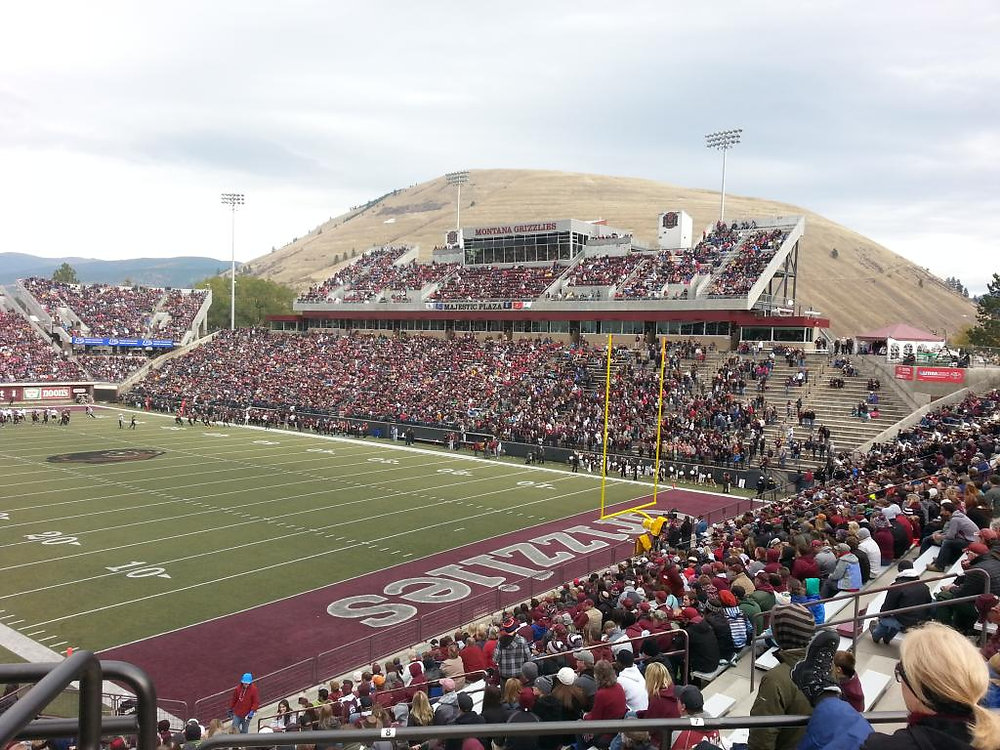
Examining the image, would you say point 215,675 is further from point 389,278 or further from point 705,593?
point 389,278

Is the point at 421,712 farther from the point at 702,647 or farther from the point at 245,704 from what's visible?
the point at 245,704

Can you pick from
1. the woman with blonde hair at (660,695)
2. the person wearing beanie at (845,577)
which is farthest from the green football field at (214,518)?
the woman with blonde hair at (660,695)

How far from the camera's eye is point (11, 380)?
5850 cm

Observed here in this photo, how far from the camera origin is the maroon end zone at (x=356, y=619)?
13406 mm

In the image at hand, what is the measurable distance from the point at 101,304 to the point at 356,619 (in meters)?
72.5

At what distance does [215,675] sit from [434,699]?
5879 millimetres

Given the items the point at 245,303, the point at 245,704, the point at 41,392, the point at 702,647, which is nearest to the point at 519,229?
the point at 41,392

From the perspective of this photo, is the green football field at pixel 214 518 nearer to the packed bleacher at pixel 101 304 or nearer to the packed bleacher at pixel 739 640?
the packed bleacher at pixel 739 640

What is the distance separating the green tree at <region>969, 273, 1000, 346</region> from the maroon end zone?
50.7m

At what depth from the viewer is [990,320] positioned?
58.8 metres

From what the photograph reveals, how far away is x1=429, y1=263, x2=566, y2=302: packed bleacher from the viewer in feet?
195

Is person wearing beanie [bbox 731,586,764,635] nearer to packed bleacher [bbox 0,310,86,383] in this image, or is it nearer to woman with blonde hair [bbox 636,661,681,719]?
woman with blonde hair [bbox 636,661,681,719]

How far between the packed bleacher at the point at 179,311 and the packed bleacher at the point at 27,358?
10.7m

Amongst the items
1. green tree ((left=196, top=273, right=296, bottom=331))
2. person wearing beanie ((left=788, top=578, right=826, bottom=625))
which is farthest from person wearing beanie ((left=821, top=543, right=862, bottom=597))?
green tree ((left=196, top=273, right=296, bottom=331))
